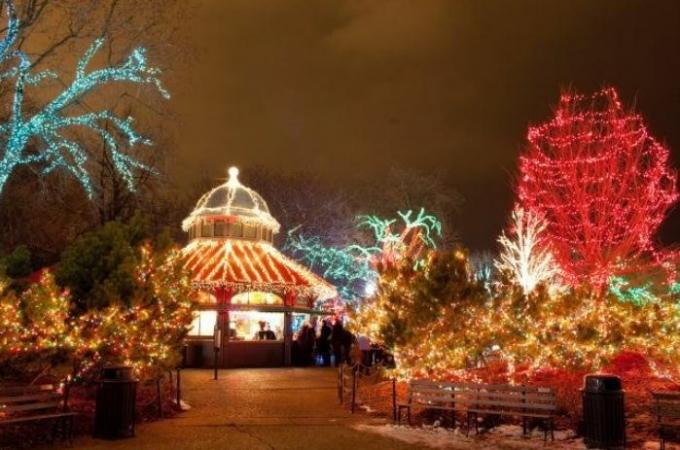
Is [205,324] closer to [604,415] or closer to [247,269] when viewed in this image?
[247,269]

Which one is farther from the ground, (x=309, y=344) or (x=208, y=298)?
(x=208, y=298)

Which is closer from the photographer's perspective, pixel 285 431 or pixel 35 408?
pixel 35 408

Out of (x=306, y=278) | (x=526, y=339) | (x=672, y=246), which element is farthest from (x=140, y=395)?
(x=672, y=246)

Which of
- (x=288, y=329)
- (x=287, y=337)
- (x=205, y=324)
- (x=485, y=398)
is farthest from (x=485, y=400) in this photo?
(x=205, y=324)

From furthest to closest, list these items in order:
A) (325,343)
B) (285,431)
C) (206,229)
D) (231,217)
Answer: (206,229)
(231,217)
(325,343)
(285,431)

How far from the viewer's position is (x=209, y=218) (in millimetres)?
29094

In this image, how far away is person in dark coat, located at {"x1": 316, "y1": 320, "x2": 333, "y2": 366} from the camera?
85.0ft

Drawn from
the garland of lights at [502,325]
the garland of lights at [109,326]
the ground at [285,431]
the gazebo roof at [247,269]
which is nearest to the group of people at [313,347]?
the gazebo roof at [247,269]

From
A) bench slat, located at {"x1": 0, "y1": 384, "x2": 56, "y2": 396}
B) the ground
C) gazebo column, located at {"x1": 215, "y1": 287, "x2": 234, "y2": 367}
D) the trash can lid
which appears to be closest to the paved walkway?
the ground

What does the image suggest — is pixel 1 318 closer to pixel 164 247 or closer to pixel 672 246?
pixel 164 247

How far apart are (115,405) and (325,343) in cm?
1553

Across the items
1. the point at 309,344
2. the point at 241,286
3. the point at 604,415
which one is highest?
the point at 241,286

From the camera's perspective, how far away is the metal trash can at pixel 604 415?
33.1 ft

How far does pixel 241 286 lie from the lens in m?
25.7
